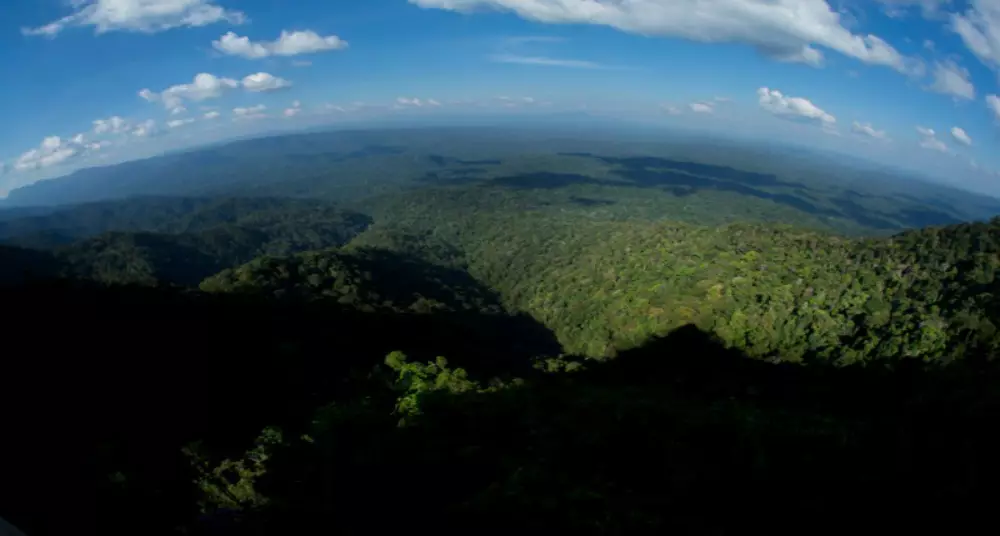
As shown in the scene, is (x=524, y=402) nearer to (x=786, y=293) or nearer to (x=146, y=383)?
(x=146, y=383)

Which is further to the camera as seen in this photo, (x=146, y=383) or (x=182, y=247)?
(x=182, y=247)

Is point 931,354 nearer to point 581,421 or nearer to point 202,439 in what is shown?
point 581,421

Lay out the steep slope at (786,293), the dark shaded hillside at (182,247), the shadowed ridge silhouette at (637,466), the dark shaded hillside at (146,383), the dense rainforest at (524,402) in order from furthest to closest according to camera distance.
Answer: the dark shaded hillside at (182,247), the steep slope at (786,293), the dark shaded hillside at (146,383), the dense rainforest at (524,402), the shadowed ridge silhouette at (637,466)

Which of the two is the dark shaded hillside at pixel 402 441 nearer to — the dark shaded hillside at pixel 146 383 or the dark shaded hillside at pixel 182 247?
the dark shaded hillside at pixel 146 383

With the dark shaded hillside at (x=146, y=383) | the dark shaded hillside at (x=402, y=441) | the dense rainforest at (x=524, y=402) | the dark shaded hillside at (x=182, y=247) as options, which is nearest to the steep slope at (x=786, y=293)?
the dense rainforest at (x=524, y=402)

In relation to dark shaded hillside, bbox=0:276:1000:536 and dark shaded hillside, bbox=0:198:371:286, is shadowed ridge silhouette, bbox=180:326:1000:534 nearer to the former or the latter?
dark shaded hillside, bbox=0:276:1000:536

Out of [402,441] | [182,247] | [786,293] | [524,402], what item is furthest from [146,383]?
[182,247]

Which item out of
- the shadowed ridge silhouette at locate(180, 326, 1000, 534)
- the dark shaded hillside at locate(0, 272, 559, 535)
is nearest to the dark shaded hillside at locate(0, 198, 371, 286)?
the dark shaded hillside at locate(0, 272, 559, 535)

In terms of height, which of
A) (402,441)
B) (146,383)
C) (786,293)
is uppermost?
(786,293)

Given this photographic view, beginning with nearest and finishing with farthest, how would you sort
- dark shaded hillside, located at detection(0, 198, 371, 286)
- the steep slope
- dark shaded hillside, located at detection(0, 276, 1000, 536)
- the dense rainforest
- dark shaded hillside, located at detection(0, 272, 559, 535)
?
1. dark shaded hillside, located at detection(0, 276, 1000, 536)
2. the dense rainforest
3. dark shaded hillside, located at detection(0, 272, 559, 535)
4. the steep slope
5. dark shaded hillside, located at detection(0, 198, 371, 286)
